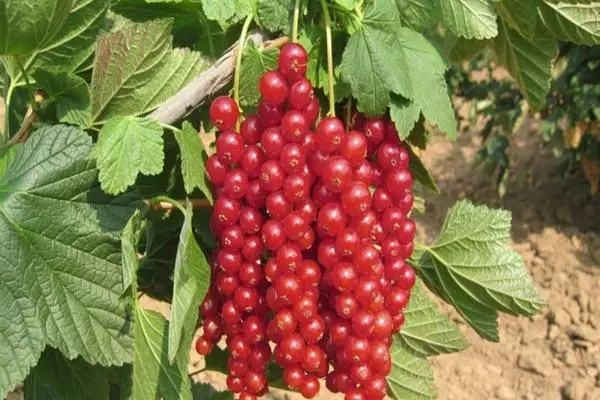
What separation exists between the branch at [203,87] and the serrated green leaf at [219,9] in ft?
0.17

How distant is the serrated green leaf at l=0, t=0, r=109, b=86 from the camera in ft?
3.52

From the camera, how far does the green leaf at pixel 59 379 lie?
1238mm

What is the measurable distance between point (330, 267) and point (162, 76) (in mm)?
350

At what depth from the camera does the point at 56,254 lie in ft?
3.41

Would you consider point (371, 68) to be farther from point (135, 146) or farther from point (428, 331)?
point (428, 331)

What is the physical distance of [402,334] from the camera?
128 centimetres

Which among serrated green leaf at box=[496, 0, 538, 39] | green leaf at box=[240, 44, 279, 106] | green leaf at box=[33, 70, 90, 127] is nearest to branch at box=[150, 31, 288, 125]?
green leaf at box=[240, 44, 279, 106]

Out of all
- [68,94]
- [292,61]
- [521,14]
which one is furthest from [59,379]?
[521,14]

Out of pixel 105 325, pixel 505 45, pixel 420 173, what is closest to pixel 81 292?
pixel 105 325

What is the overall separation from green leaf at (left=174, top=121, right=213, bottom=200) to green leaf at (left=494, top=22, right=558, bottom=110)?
1.75 feet

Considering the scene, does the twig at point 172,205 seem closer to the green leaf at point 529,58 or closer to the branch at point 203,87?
the branch at point 203,87

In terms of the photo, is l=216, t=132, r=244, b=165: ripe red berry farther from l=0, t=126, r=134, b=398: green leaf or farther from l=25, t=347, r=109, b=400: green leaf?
l=25, t=347, r=109, b=400: green leaf

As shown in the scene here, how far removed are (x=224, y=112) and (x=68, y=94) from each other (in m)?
0.28

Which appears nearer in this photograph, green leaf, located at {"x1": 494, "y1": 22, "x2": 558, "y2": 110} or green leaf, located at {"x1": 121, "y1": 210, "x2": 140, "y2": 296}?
green leaf, located at {"x1": 121, "y1": 210, "x2": 140, "y2": 296}
